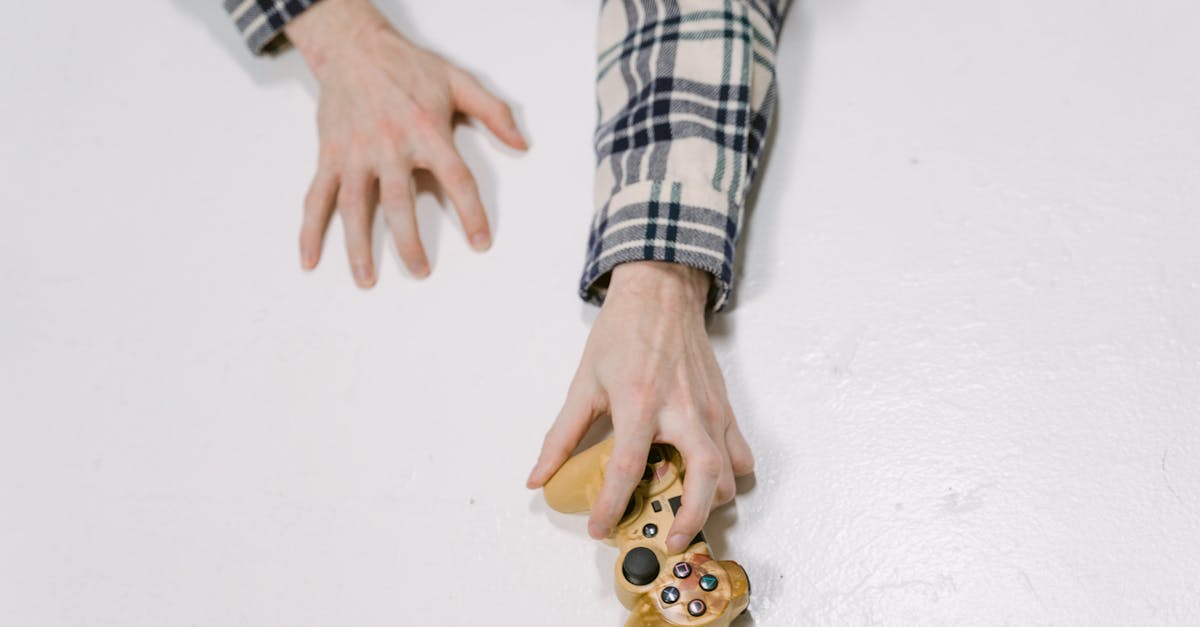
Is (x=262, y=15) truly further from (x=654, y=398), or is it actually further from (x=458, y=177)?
(x=654, y=398)

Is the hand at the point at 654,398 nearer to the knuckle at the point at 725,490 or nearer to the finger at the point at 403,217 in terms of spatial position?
the knuckle at the point at 725,490

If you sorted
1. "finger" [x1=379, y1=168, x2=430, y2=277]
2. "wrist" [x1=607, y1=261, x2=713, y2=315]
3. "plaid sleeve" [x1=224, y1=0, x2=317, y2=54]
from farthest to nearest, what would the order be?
"plaid sleeve" [x1=224, y1=0, x2=317, y2=54], "finger" [x1=379, y1=168, x2=430, y2=277], "wrist" [x1=607, y1=261, x2=713, y2=315]

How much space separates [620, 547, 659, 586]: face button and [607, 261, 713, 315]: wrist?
185 millimetres

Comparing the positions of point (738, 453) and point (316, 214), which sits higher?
point (316, 214)

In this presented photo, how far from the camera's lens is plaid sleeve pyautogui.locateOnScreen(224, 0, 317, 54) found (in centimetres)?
93

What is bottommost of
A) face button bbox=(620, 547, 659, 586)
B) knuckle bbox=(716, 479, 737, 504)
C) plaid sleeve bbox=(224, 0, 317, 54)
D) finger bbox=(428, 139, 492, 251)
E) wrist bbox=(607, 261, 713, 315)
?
knuckle bbox=(716, 479, 737, 504)

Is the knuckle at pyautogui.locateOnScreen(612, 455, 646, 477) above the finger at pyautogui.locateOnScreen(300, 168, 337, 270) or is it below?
below

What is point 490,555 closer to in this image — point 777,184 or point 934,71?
point 777,184

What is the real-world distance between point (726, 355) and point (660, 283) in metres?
0.08

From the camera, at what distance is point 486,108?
870 millimetres

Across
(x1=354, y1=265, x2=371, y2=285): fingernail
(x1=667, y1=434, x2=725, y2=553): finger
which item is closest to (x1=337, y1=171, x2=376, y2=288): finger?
(x1=354, y1=265, x2=371, y2=285): fingernail

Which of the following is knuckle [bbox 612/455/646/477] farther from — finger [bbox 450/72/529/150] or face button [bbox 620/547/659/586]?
finger [bbox 450/72/529/150]

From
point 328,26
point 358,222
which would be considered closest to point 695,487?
point 358,222

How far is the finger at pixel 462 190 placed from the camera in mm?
820
